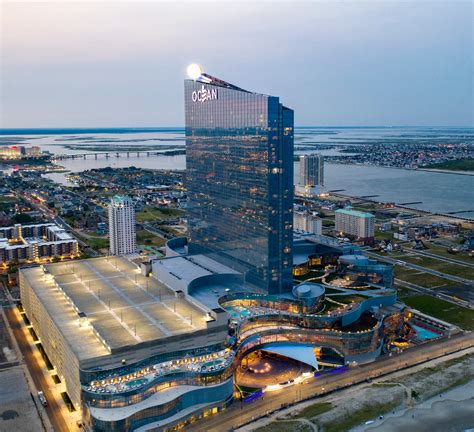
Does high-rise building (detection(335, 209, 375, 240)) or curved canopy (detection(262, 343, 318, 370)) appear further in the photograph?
high-rise building (detection(335, 209, 375, 240))

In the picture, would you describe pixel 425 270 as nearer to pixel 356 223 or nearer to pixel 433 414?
pixel 356 223

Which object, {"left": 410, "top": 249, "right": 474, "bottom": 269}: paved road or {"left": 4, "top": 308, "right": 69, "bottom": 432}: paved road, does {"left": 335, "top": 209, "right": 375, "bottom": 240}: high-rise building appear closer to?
{"left": 410, "top": 249, "right": 474, "bottom": 269}: paved road

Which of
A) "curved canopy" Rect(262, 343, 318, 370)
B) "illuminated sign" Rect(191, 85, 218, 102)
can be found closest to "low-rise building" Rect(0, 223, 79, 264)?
"illuminated sign" Rect(191, 85, 218, 102)

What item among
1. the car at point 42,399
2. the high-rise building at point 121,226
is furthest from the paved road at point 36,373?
the high-rise building at point 121,226

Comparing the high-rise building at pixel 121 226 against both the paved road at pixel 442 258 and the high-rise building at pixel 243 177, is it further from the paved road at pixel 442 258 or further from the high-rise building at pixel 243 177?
the paved road at pixel 442 258

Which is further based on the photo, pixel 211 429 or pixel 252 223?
pixel 252 223

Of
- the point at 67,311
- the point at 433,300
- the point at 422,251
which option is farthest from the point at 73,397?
the point at 422,251

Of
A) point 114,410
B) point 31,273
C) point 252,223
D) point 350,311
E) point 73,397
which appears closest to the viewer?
point 114,410

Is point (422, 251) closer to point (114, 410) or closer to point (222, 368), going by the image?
point (222, 368)
